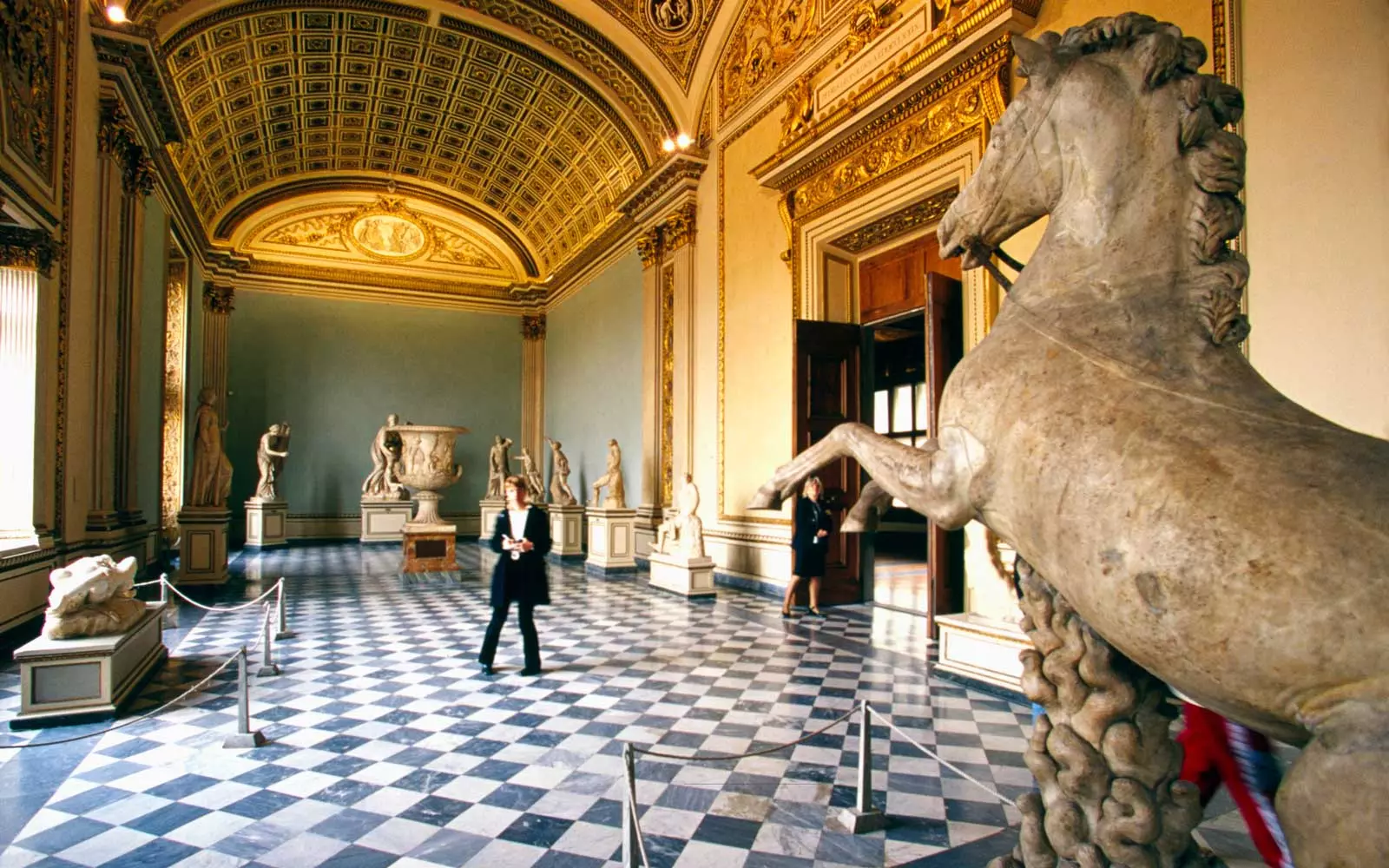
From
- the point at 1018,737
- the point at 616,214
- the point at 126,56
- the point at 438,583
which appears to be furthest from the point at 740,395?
the point at 126,56

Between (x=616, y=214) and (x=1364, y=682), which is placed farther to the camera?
(x=616, y=214)

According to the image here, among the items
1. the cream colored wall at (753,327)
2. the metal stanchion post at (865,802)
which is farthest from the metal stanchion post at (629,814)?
the cream colored wall at (753,327)

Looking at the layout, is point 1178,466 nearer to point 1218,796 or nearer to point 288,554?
point 1218,796

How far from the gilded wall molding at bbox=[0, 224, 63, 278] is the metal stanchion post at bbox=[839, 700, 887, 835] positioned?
8.65m

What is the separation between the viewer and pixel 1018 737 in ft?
15.1

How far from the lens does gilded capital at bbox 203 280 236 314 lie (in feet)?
60.0

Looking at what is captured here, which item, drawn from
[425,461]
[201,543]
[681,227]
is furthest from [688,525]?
[201,543]

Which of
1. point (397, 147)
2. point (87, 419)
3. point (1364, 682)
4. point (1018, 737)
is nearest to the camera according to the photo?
point (1364, 682)

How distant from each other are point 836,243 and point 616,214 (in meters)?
7.31

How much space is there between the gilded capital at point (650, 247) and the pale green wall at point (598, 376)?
103 cm

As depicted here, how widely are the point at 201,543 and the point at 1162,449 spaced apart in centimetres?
1233

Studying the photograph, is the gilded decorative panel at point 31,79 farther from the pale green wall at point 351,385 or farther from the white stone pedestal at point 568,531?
the pale green wall at point 351,385

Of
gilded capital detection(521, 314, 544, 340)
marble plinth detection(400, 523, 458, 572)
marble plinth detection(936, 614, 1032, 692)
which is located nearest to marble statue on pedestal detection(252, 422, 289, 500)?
marble plinth detection(400, 523, 458, 572)

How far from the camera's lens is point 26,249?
7.34 m
